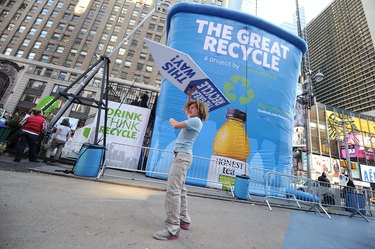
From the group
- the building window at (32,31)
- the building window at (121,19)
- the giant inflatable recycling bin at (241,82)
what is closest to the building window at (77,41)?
the building window at (32,31)

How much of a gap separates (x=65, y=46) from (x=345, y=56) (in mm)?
94771

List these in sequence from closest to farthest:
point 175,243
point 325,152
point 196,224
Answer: point 175,243
point 196,224
point 325,152

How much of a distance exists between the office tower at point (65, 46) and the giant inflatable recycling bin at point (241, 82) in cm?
2635

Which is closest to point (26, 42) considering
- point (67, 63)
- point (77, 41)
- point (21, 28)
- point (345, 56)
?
point (21, 28)

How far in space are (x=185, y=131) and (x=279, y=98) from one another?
29.7 feet

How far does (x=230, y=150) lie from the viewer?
8531mm

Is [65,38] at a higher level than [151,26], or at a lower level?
lower

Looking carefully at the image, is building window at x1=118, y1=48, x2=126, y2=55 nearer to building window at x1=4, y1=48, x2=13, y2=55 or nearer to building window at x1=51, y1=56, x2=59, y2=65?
building window at x1=51, y1=56, x2=59, y2=65

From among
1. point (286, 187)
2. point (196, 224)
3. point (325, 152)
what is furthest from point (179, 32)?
point (325, 152)

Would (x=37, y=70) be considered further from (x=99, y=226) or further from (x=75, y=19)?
(x=99, y=226)

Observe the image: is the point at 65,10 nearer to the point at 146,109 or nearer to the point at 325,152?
the point at 146,109

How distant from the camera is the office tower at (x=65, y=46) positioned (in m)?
35.4

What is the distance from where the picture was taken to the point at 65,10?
44.9 meters

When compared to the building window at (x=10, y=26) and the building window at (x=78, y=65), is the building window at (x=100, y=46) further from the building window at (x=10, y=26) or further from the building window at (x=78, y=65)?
the building window at (x=10, y=26)
